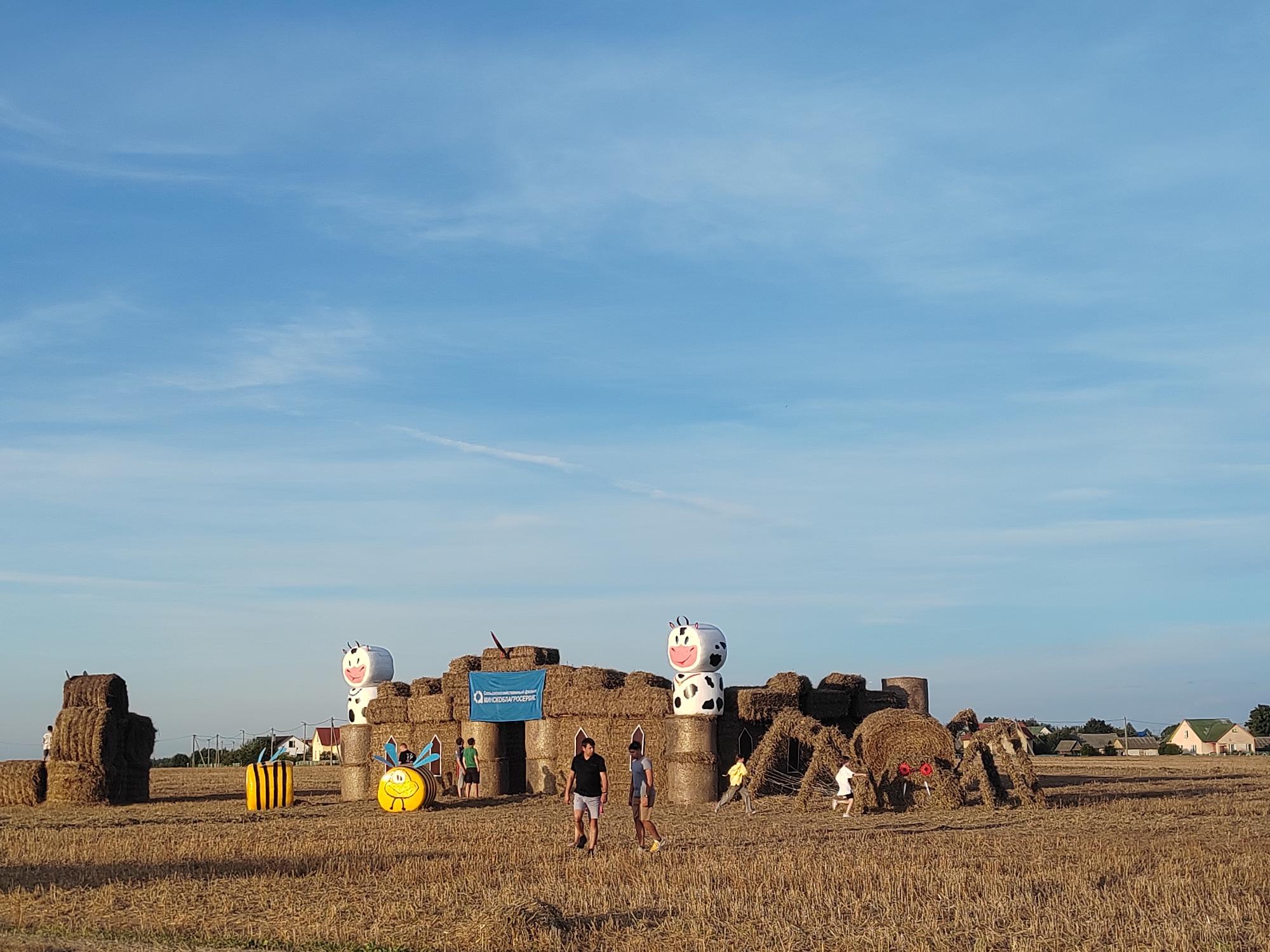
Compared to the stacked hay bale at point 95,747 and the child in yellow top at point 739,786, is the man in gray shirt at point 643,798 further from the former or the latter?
the stacked hay bale at point 95,747

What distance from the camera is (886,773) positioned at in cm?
2503

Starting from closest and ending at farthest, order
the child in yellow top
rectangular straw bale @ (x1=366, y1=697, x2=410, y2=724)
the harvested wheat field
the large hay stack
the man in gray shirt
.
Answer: the harvested wheat field → the man in gray shirt → the child in yellow top → the large hay stack → rectangular straw bale @ (x1=366, y1=697, x2=410, y2=724)

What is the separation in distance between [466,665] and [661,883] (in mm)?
20234

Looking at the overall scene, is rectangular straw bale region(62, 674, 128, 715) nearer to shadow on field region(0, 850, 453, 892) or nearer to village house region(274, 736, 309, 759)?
shadow on field region(0, 850, 453, 892)

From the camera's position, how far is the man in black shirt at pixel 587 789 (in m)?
17.1

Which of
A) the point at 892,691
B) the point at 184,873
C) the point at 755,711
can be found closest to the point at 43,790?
the point at 755,711

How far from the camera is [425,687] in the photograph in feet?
112

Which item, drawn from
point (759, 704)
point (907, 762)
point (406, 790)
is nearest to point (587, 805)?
point (907, 762)

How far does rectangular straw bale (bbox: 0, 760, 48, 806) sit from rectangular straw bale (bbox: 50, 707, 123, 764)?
1.61 feet

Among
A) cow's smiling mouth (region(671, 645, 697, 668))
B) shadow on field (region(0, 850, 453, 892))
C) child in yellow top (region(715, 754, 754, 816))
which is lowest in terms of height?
shadow on field (region(0, 850, 453, 892))

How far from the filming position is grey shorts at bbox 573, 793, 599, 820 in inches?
675

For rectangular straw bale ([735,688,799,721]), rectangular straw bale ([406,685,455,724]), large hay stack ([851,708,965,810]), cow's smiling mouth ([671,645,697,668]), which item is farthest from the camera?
rectangular straw bale ([406,685,455,724])

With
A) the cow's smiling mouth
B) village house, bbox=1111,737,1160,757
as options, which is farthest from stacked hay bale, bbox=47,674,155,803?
village house, bbox=1111,737,1160,757

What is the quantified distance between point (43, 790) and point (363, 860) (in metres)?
17.2
